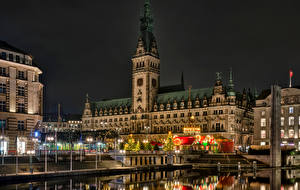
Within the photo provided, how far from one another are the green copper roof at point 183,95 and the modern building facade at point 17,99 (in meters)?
85.8

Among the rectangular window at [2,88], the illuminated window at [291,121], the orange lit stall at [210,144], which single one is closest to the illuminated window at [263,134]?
the illuminated window at [291,121]

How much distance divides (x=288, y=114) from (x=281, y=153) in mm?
25504

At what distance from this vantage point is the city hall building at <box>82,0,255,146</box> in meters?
134

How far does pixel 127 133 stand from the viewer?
16238 cm

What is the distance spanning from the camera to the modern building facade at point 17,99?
65.8 metres

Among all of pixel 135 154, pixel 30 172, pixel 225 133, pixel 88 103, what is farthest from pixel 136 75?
pixel 30 172

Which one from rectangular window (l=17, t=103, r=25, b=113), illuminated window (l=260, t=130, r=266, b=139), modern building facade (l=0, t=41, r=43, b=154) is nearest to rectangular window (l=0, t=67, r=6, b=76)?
modern building facade (l=0, t=41, r=43, b=154)

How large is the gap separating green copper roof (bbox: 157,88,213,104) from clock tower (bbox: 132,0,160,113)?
427 centimetres

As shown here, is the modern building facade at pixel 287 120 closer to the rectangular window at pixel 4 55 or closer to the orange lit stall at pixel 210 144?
the orange lit stall at pixel 210 144

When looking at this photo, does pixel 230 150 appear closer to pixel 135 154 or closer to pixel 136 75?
pixel 135 154

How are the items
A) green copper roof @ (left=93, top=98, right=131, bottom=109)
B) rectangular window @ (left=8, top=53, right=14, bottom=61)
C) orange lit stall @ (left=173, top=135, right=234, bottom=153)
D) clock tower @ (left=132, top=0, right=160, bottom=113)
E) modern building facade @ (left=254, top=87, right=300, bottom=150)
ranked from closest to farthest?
rectangular window @ (left=8, top=53, right=14, bottom=61) → orange lit stall @ (left=173, top=135, right=234, bottom=153) → modern building facade @ (left=254, top=87, right=300, bottom=150) → clock tower @ (left=132, top=0, right=160, bottom=113) → green copper roof @ (left=93, top=98, right=131, bottom=109)

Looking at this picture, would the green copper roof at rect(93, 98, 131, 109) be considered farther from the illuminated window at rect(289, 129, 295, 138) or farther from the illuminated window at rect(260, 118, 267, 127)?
the illuminated window at rect(289, 129, 295, 138)

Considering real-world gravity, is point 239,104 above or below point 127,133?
above

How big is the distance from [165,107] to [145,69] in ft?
64.0
